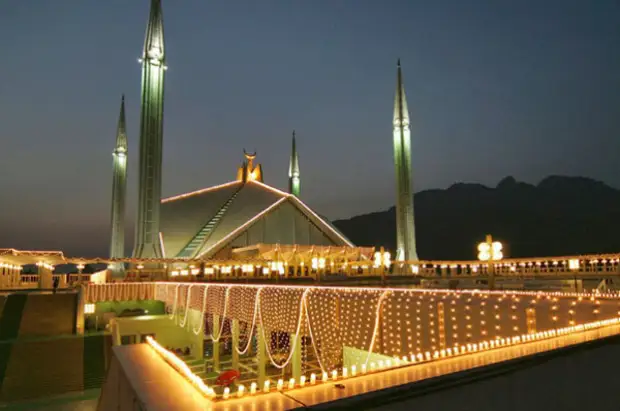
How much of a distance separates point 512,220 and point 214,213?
3165 inches

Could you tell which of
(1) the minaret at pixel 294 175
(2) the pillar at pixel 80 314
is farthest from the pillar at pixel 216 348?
(1) the minaret at pixel 294 175

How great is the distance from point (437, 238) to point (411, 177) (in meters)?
60.4

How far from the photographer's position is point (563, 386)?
9.49 ft

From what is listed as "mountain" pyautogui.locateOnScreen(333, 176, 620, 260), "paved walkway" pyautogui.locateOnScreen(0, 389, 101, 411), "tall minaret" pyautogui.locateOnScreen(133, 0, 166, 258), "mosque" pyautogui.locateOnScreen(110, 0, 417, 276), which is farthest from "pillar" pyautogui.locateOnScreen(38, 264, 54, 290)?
"mountain" pyautogui.locateOnScreen(333, 176, 620, 260)

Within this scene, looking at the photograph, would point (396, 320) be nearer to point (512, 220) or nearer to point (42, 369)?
point (42, 369)

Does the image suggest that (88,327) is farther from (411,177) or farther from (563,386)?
(411,177)

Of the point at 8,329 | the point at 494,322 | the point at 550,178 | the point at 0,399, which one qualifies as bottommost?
the point at 0,399

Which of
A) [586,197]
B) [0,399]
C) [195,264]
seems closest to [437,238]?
[586,197]

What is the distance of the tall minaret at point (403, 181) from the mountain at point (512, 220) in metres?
45.5

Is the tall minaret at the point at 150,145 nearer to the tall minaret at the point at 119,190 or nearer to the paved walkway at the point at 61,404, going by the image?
the tall minaret at the point at 119,190

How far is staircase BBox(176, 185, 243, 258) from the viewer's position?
37125 mm

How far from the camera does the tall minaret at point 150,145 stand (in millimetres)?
31031

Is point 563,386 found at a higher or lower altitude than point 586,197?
lower

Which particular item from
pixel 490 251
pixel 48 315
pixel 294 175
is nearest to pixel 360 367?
pixel 490 251
